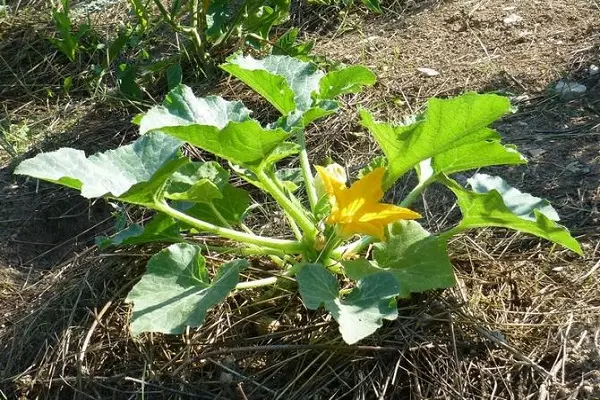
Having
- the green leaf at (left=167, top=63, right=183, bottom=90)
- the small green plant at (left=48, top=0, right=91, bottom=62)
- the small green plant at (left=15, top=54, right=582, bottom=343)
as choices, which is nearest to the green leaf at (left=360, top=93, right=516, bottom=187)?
the small green plant at (left=15, top=54, right=582, bottom=343)

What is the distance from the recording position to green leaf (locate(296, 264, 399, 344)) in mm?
1537

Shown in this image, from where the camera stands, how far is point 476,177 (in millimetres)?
1932

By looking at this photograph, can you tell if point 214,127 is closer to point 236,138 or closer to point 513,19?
point 236,138

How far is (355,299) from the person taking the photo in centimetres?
→ 163

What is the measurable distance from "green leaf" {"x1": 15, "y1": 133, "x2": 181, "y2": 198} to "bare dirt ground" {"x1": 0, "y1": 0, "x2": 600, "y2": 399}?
34cm

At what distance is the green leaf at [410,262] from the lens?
1.74 m

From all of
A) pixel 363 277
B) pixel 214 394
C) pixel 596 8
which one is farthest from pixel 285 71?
pixel 596 8

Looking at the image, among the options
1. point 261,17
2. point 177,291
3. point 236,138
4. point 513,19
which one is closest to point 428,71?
point 513,19

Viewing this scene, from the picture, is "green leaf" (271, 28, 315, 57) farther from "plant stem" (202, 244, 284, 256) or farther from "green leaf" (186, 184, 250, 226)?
"plant stem" (202, 244, 284, 256)

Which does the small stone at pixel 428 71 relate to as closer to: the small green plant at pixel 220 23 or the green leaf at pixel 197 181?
the small green plant at pixel 220 23

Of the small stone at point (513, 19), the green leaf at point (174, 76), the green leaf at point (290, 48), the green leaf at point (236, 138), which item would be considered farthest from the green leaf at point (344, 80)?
the small stone at point (513, 19)

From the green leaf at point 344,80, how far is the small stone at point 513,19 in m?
1.38

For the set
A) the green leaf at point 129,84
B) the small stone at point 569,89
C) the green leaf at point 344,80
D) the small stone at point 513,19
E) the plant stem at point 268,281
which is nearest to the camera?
the plant stem at point 268,281

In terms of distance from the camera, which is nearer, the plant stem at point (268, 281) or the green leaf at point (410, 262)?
Answer: the green leaf at point (410, 262)
